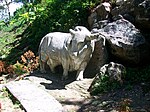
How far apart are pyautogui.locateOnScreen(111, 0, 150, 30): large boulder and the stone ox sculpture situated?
134 centimetres

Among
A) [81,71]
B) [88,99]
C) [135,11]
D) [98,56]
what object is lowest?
[88,99]

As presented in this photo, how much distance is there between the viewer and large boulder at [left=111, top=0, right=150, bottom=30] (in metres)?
8.34

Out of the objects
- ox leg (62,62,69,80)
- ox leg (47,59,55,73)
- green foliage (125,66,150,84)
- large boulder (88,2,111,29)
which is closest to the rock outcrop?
green foliage (125,66,150,84)

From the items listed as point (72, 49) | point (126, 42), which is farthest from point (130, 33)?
point (72, 49)

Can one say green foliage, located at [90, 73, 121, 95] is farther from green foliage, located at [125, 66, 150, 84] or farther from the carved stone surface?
the carved stone surface

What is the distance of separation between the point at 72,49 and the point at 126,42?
1431 millimetres

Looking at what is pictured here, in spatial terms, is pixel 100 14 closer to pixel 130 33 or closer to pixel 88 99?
pixel 130 33

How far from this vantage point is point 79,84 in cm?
821

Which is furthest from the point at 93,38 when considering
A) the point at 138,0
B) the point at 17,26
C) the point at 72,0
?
the point at 17,26

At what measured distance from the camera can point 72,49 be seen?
840 cm

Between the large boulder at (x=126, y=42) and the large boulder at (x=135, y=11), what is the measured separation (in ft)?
0.95

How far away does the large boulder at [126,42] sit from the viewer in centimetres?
809

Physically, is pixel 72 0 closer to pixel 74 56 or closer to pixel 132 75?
pixel 74 56

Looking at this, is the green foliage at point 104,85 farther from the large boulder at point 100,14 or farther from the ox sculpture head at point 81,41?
the large boulder at point 100,14
